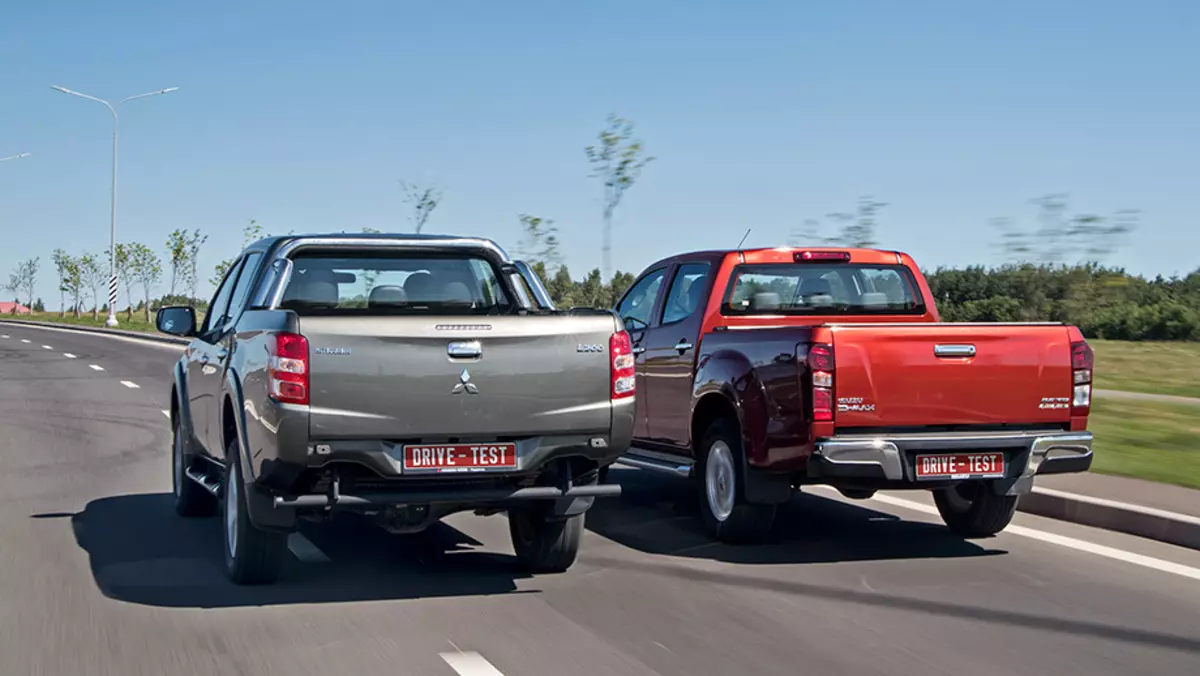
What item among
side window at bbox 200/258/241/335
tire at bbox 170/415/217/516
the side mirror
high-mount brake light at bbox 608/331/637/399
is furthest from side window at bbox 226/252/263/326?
high-mount brake light at bbox 608/331/637/399

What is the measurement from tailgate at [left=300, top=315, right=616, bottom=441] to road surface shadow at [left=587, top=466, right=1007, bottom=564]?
1782 mm

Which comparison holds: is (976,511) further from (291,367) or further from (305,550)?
(291,367)

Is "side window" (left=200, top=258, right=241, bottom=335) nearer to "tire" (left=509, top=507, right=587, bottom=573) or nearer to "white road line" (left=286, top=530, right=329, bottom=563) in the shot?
"white road line" (left=286, top=530, right=329, bottom=563)

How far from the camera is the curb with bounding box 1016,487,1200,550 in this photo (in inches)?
323

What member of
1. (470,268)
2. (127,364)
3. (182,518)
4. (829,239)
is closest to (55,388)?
(127,364)

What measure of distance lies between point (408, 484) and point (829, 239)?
1350 cm

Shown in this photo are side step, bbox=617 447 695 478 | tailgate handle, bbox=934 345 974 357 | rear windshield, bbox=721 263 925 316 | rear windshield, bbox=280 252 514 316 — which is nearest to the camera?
tailgate handle, bbox=934 345 974 357

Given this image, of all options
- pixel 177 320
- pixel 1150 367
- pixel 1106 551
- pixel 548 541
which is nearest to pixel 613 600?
pixel 548 541

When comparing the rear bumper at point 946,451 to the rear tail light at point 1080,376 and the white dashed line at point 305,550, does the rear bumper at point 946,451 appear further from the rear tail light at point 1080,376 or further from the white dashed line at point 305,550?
the white dashed line at point 305,550

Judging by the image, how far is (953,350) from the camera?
746cm

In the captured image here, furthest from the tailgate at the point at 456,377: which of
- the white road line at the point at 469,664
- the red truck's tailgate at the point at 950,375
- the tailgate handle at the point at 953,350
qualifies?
the tailgate handle at the point at 953,350

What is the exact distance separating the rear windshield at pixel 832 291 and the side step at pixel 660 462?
1.15 m

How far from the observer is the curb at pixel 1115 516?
8.20 metres

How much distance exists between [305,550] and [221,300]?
80.3 inches
